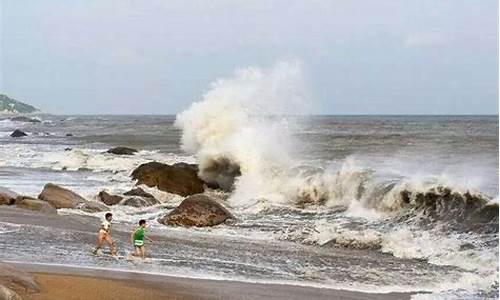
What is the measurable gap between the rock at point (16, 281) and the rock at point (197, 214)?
6217 mm

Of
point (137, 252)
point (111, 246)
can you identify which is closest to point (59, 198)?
point (111, 246)

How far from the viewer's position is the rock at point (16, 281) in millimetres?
7113

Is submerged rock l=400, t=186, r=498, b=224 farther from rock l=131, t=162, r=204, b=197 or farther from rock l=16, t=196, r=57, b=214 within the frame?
rock l=16, t=196, r=57, b=214

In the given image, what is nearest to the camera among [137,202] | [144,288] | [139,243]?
[144,288]

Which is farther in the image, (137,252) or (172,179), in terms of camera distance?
(172,179)

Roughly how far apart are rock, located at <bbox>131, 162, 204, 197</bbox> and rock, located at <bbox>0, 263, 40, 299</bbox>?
11.9m

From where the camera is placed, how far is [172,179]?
20.0 meters

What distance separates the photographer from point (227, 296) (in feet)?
25.4

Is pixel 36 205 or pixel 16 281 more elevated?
pixel 16 281

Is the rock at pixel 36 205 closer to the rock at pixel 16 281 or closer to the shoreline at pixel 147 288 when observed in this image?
the shoreline at pixel 147 288

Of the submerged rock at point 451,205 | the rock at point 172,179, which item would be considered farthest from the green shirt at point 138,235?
the rock at point 172,179

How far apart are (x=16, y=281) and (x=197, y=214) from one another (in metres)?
6.70

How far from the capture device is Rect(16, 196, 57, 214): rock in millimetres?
13828

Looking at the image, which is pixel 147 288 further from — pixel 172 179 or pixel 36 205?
pixel 172 179
